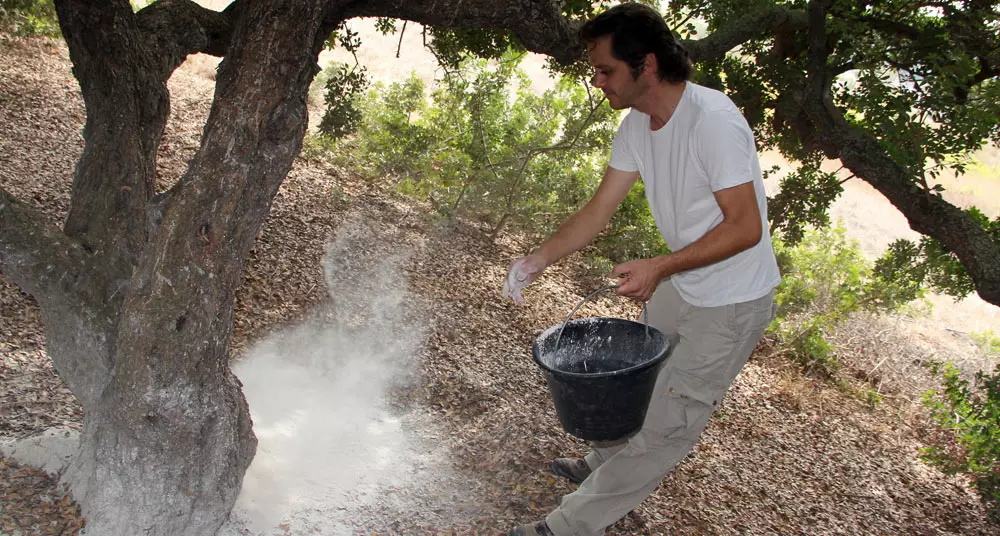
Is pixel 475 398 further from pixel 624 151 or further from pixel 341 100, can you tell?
pixel 341 100

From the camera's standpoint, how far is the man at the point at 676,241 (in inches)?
96.3

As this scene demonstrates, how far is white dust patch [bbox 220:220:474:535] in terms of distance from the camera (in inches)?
121

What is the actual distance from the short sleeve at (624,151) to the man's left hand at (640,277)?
0.65 metres

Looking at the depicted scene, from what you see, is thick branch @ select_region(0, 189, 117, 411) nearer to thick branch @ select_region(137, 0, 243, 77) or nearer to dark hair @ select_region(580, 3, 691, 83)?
thick branch @ select_region(137, 0, 243, 77)

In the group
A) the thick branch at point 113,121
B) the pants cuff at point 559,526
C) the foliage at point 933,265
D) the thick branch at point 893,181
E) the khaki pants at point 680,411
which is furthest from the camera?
the foliage at point 933,265

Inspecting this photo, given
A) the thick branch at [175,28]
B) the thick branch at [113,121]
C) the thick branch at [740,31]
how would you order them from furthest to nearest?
the thick branch at [740,31]
the thick branch at [175,28]
the thick branch at [113,121]

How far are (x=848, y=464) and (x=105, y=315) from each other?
461cm

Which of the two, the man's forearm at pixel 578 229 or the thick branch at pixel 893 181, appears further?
the thick branch at pixel 893 181

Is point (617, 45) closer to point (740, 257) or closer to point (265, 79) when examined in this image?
point (740, 257)

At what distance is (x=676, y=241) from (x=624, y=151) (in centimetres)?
45

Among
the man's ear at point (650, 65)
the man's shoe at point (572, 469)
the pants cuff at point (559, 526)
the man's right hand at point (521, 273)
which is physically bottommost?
the man's shoe at point (572, 469)

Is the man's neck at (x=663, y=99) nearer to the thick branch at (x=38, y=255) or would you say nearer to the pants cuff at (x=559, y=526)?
the pants cuff at (x=559, y=526)

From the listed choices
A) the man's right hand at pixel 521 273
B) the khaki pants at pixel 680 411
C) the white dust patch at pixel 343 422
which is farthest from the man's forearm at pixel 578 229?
the white dust patch at pixel 343 422

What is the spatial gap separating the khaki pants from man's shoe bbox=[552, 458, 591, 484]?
0.70 meters
